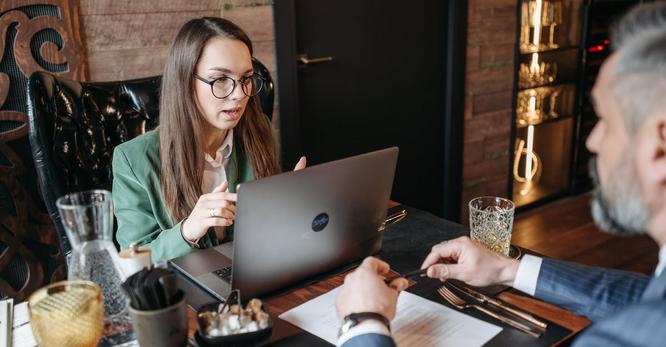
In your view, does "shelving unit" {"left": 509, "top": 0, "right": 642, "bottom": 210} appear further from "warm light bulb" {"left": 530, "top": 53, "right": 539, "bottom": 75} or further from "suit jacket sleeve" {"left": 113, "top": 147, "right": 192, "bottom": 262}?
"suit jacket sleeve" {"left": 113, "top": 147, "right": 192, "bottom": 262}

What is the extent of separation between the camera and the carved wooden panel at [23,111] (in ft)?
6.61

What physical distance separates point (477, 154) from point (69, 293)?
293 cm

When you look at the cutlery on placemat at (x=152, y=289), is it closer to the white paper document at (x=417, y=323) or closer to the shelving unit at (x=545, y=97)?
the white paper document at (x=417, y=323)

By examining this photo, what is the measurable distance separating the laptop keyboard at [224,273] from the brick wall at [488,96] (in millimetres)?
2424

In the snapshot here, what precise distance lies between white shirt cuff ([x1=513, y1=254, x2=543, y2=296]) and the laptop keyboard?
578mm

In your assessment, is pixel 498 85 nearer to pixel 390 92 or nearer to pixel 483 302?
pixel 390 92

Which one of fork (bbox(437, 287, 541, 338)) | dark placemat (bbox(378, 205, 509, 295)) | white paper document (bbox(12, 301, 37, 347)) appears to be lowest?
fork (bbox(437, 287, 541, 338))

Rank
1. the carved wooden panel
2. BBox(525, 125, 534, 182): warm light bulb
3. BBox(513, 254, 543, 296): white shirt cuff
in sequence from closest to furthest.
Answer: BBox(513, 254, 543, 296): white shirt cuff < the carved wooden panel < BBox(525, 125, 534, 182): warm light bulb

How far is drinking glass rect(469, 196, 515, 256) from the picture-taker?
129 cm

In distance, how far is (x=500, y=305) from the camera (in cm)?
111

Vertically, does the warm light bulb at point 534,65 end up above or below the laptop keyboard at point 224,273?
above

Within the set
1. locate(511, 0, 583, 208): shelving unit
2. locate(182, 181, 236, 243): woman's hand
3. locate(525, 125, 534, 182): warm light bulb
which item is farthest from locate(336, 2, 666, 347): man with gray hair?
locate(525, 125, 534, 182): warm light bulb

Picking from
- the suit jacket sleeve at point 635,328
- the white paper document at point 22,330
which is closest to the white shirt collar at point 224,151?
the white paper document at point 22,330

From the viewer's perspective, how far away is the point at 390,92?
3107mm
